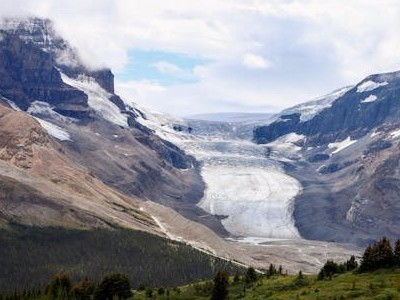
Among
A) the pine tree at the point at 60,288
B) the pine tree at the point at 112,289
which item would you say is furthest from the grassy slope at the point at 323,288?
the pine tree at the point at 60,288

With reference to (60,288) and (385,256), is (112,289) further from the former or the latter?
(385,256)

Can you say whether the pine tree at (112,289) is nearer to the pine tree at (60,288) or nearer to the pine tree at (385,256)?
the pine tree at (60,288)

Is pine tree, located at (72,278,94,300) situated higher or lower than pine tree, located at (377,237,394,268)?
lower

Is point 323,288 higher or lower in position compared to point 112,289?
higher

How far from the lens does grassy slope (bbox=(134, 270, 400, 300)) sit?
95312mm

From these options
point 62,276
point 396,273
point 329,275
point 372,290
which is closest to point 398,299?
point 372,290

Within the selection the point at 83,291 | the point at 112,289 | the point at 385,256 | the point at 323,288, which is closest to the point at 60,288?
the point at 83,291

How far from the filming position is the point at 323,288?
103938mm

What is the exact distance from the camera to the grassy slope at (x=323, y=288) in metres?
95.3

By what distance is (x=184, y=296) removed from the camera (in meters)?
122

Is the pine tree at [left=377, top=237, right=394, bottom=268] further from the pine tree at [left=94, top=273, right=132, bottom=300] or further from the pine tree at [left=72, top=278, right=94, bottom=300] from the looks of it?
the pine tree at [left=72, top=278, right=94, bottom=300]

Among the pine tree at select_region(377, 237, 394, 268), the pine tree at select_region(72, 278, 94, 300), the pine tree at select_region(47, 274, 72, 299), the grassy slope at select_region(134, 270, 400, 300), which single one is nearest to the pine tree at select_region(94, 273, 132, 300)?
the grassy slope at select_region(134, 270, 400, 300)

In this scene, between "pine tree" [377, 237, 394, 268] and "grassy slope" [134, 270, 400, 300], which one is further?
"pine tree" [377, 237, 394, 268]

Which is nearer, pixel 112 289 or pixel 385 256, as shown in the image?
pixel 385 256
